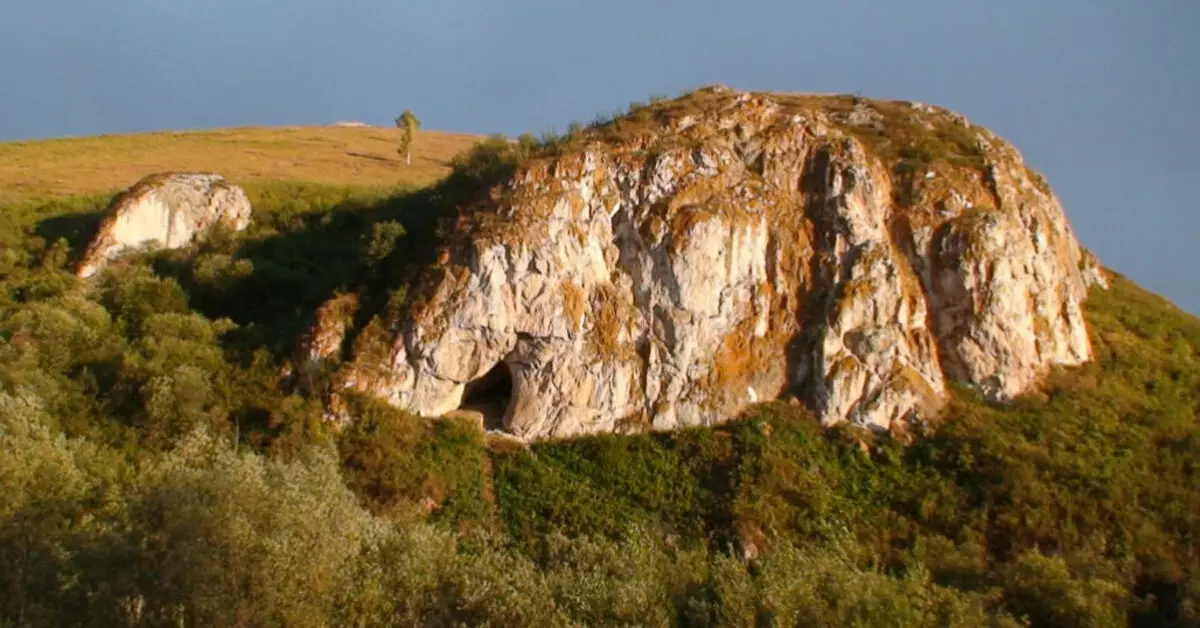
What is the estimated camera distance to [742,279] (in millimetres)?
36500

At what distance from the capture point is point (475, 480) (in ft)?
105

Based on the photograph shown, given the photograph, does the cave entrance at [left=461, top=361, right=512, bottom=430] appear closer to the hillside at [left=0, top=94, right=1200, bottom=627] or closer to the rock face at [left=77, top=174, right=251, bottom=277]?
the hillside at [left=0, top=94, right=1200, bottom=627]

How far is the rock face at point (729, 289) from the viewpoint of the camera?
3431 centimetres

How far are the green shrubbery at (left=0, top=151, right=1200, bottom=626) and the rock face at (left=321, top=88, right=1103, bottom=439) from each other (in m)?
1.43

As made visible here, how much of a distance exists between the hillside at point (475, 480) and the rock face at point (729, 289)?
0.91 m

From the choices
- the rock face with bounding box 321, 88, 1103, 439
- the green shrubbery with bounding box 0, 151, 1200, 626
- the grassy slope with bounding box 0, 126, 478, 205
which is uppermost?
the grassy slope with bounding box 0, 126, 478, 205

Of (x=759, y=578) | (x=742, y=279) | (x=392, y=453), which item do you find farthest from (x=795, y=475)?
(x=392, y=453)

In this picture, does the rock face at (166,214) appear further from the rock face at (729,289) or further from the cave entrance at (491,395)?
the cave entrance at (491,395)

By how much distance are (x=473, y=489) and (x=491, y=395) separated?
242 inches

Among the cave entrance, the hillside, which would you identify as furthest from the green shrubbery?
the cave entrance

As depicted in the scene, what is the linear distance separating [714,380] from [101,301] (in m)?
25.7

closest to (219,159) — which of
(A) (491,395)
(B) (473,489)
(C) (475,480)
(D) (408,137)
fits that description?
(D) (408,137)

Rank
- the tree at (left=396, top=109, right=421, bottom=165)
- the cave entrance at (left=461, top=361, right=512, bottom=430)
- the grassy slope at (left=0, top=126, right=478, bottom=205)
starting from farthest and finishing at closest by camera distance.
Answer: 1. the tree at (left=396, top=109, right=421, bottom=165)
2. the grassy slope at (left=0, top=126, right=478, bottom=205)
3. the cave entrance at (left=461, top=361, right=512, bottom=430)

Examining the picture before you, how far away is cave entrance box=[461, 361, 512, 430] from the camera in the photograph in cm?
3538
